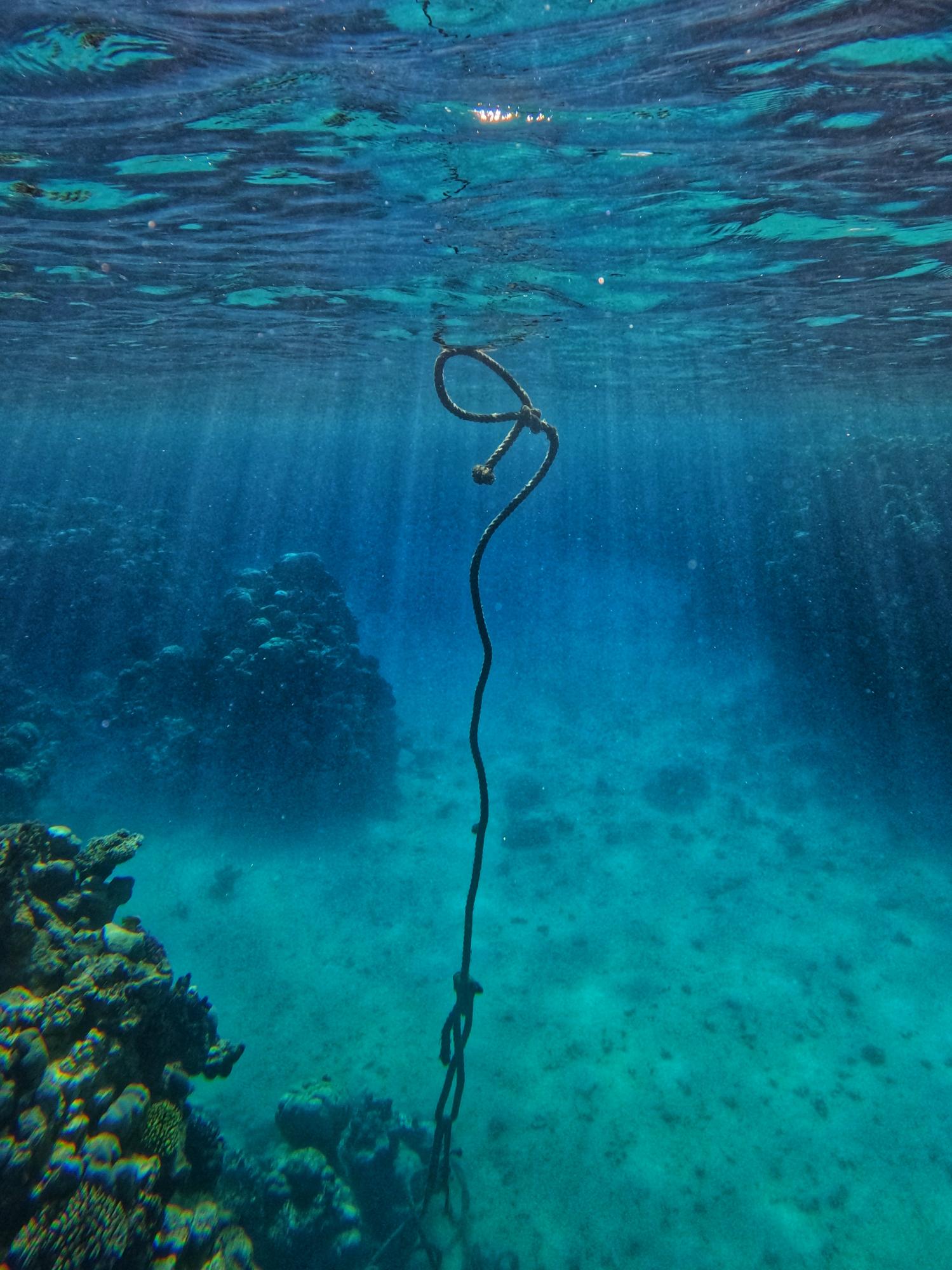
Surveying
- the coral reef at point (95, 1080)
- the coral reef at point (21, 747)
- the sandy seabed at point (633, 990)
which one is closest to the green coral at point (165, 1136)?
the coral reef at point (95, 1080)

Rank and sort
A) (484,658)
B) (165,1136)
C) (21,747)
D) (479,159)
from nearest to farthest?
1. (165,1136)
2. (484,658)
3. (479,159)
4. (21,747)

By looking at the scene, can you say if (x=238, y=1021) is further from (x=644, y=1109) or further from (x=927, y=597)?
(x=927, y=597)

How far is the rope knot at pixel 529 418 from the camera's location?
3619 millimetres

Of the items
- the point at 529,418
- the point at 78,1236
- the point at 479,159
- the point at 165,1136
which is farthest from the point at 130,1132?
the point at 479,159

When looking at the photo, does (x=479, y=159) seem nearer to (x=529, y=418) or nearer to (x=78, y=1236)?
(x=529, y=418)

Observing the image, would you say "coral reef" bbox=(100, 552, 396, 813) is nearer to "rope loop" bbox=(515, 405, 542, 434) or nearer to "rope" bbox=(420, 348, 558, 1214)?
"rope" bbox=(420, 348, 558, 1214)

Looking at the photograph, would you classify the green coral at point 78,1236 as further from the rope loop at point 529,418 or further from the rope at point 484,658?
the rope loop at point 529,418

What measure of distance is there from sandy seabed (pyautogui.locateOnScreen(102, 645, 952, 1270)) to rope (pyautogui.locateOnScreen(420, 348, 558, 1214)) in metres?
1.98

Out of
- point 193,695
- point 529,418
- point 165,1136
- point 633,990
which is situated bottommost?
point 633,990

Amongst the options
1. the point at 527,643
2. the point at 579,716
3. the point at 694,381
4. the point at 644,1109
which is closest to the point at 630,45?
the point at 644,1109

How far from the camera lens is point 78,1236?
3562 millimetres

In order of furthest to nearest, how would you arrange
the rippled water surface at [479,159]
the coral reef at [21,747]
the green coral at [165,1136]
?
the coral reef at [21,747], the rippled water surface at [479,159], the green coral at [165,1136]

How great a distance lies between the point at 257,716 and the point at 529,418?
1342 cm

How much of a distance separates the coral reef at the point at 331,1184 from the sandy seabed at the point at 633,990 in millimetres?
847
